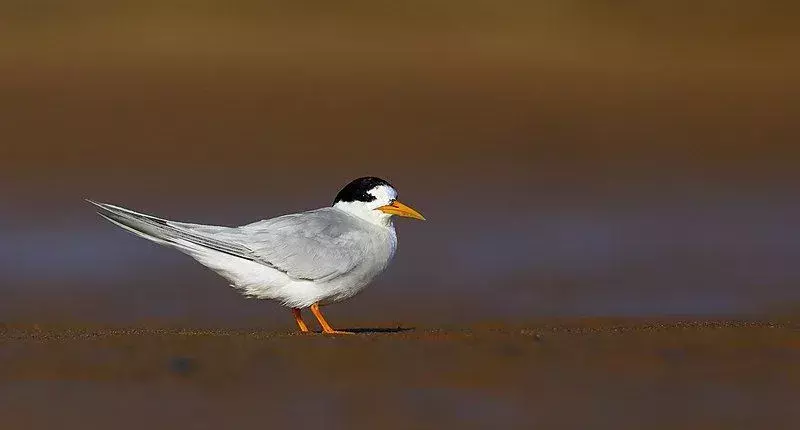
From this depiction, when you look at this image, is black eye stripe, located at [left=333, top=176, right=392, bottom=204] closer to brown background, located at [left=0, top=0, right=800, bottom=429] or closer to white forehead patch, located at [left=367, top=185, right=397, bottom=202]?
white forehead patch, located at [left=367, top=185, right=397, bottom=202]

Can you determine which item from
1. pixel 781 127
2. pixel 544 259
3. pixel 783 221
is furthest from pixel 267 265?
pixel 781 127

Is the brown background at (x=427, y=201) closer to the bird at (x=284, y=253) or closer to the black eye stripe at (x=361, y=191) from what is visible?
the bird at (x=284, y=253)

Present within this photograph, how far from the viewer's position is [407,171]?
16672 millimetres

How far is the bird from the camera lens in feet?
29.9

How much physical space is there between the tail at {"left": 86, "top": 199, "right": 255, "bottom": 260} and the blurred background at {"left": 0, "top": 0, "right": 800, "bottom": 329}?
6.04ft

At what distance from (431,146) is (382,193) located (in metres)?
7.79

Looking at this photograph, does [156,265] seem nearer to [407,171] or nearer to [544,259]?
[544,259]

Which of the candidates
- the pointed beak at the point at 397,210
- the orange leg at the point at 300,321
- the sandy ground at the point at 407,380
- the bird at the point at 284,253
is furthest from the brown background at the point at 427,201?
the pointed beak at the point at 397,210

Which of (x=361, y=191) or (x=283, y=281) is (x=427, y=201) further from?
(x=283, y=281)

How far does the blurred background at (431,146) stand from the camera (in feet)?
40.7

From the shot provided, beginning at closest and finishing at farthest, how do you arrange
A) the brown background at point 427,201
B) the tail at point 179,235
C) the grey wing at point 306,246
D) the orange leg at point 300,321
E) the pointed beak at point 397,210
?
the brown background at point 427,201 < the tail at point 179,235 < the grey wing at point 306,246 < the orange leg at point 300,321 < the pointed beak at point 397,210

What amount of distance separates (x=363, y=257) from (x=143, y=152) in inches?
321

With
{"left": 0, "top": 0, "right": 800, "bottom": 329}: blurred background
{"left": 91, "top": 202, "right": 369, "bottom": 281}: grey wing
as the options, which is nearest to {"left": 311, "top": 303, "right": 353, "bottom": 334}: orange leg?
{"left": 91, "top": 202, "right": 369, "bottom": 281}: grey wing

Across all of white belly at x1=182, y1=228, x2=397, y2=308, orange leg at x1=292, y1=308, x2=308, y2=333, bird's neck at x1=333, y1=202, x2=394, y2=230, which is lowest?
orange leg at x1=292, y1=308, x2=308, y2=333
